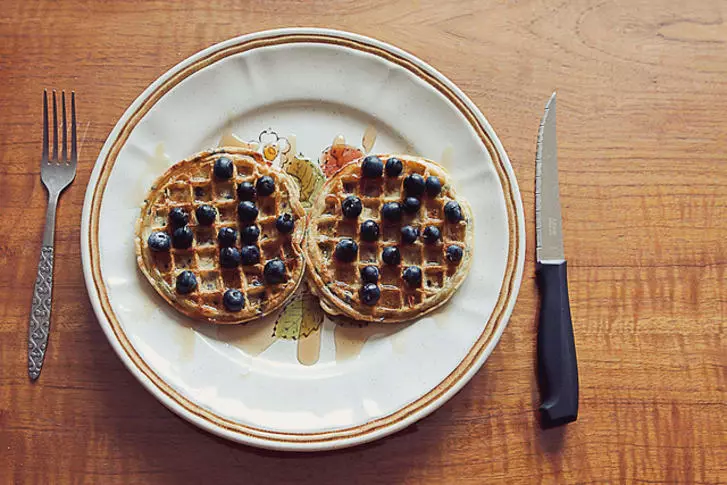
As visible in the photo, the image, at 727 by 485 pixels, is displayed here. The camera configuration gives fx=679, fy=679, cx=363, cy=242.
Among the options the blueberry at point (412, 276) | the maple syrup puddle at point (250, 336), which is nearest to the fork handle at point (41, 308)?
the maple syrup puddle at point (250, 336)

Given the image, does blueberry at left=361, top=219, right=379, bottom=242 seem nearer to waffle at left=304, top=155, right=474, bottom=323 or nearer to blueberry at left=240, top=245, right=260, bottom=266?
waffle at left=304, top=155, right=474, bottom=323

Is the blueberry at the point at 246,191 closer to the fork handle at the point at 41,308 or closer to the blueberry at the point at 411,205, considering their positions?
the blueberry at the point at 411,205

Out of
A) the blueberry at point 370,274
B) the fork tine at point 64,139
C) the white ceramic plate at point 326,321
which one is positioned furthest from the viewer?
the fork tine at point 64,139

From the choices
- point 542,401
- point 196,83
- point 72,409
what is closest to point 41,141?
point 196,83

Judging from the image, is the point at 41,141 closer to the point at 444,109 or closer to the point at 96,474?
the point at 96,474

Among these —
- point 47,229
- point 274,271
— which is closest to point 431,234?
point 274,271
